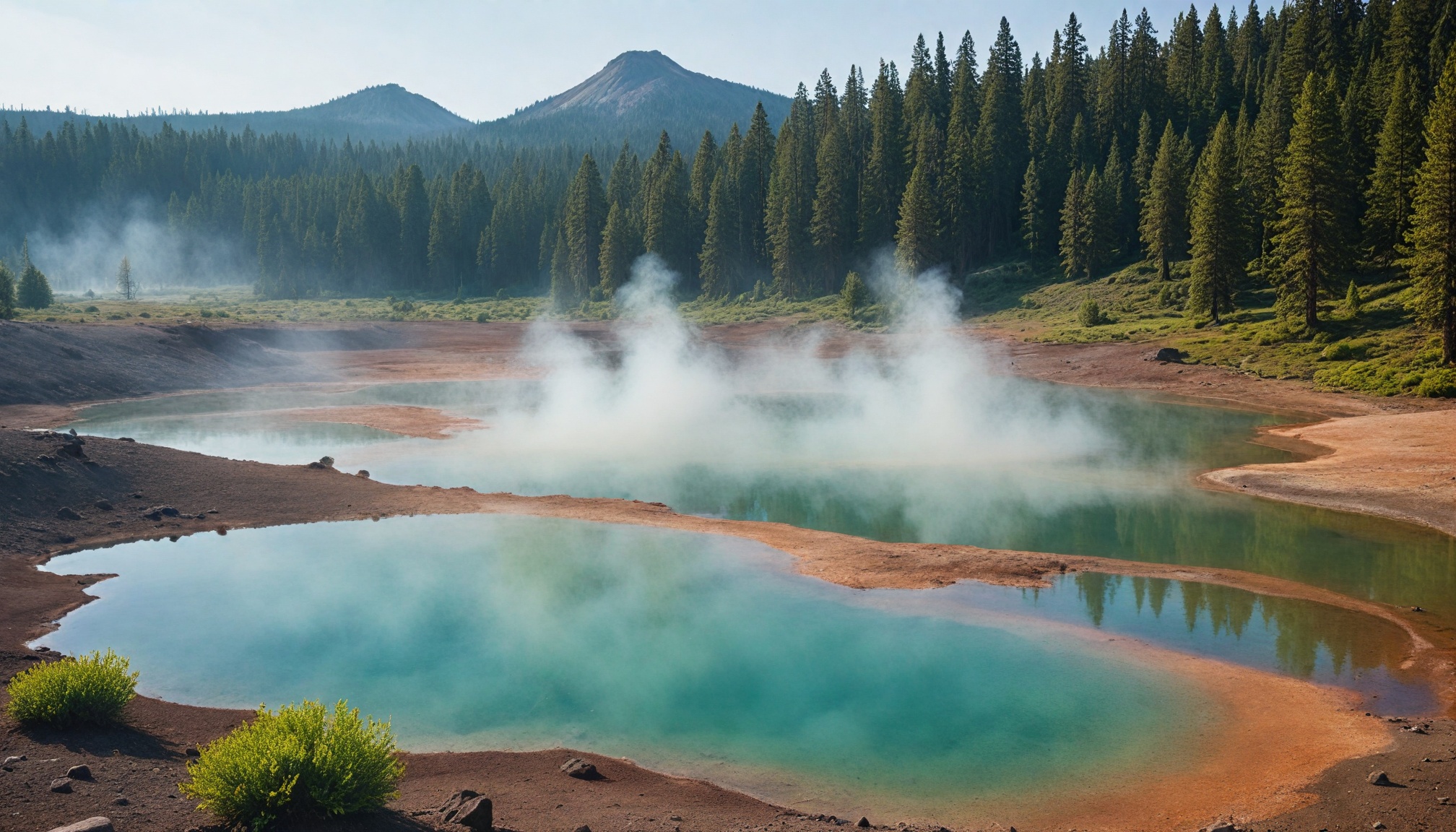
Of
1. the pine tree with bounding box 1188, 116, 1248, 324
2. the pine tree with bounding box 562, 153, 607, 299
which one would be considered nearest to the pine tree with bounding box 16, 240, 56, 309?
the pine tree with bounding box 562, 153, 607, 299

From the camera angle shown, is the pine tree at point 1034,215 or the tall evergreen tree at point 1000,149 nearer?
the pine tree at point 1034,215

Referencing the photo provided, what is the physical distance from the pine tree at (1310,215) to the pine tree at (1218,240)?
488 cm

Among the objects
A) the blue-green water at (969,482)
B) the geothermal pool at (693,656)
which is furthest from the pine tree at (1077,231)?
the geothermal pool at (693,656)

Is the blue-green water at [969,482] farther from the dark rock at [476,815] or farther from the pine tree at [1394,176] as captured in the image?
the pine tree at [1394,176]

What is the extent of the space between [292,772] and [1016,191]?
323 feet

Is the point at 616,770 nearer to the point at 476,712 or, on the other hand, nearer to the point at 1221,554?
the point at 476,712

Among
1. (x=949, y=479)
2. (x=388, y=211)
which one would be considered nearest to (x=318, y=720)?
(x=949, y=479)

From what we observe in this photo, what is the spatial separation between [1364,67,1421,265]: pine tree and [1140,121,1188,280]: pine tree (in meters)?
13.2

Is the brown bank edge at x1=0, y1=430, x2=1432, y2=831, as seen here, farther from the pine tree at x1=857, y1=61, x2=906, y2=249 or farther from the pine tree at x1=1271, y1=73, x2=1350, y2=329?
the pine tree at x1=857, y1=61, x2=906, y2=249

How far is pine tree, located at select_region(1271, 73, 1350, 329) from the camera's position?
5438cm

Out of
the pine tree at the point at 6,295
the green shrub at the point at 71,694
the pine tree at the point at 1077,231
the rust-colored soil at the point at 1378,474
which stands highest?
the pine tree at the point at 1077,231

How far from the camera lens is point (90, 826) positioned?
8.53 m

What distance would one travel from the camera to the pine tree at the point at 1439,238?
43969 millimetres

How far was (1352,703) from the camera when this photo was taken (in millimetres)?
15008
